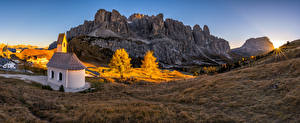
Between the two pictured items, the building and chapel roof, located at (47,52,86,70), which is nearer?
chapel roof, located at (47,52,86,70)

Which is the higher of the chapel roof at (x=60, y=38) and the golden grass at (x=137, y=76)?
the chapel roof at (x=60, y=38)

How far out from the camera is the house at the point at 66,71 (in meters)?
27.7

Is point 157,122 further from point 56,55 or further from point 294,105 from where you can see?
point 56,55

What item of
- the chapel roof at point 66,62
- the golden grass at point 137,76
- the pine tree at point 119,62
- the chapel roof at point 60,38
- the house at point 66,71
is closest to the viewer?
the house at point 66,71

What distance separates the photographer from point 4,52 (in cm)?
6769

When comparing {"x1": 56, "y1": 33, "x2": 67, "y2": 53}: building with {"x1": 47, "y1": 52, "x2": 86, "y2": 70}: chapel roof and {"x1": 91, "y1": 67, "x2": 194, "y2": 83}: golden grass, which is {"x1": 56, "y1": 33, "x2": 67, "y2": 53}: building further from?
{"x1": 91, "y1": 67, "x2": 194, "y2": 83}: golden grass

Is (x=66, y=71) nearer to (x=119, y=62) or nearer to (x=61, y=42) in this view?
(x=61, y=42)

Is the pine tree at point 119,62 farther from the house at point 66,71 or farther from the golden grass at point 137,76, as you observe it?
the house at point 66,71

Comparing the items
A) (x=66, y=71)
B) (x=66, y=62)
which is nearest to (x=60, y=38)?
(x=66, y=62)

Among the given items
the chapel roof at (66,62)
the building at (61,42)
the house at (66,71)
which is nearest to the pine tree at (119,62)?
the chapel roof at (66,62)

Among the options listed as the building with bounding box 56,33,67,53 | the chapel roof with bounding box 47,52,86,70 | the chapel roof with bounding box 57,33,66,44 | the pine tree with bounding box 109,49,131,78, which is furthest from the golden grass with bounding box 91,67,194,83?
the chapel roof with bounding box 57,33,66,44

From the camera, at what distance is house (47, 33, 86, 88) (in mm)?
27672

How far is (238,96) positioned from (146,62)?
45.1 m

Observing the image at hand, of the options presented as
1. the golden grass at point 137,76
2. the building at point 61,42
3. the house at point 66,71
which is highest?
the building at point 61,42
